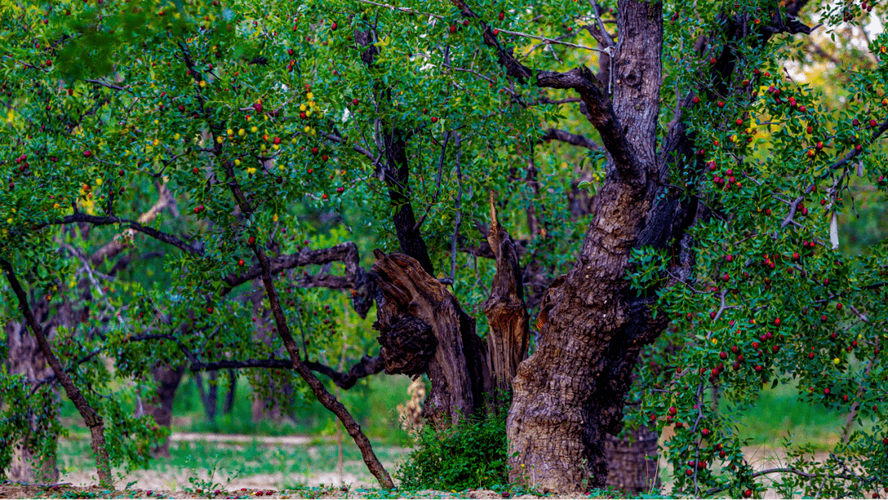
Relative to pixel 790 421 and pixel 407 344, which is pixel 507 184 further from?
pixel 790 421

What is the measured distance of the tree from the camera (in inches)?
206

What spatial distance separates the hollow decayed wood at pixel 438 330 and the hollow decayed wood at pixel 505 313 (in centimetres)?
21

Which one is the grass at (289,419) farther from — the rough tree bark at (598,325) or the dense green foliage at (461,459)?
the rough tree bark at (598,325)

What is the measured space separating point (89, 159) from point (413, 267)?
314 centimetres

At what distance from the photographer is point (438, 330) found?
290 inches

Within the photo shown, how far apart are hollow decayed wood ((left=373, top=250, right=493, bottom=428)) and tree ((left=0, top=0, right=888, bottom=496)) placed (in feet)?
0.08

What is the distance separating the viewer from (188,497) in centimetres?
582

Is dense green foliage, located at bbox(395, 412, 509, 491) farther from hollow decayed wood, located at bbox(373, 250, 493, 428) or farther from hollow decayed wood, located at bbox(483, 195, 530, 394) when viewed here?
hollow decayed wood, located at bbox(483, 195, 530, 394)

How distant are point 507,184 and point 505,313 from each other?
1.89m

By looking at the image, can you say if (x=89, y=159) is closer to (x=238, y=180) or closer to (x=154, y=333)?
(x=238, y=180)

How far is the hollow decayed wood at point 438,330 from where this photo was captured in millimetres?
7250

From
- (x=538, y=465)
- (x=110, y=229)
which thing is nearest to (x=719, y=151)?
(x=538, y=465)

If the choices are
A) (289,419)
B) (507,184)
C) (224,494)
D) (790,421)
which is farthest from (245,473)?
(790,421)

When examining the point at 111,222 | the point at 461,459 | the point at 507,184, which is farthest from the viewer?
the point at 507,184
